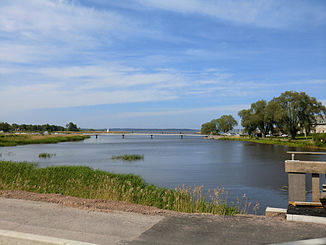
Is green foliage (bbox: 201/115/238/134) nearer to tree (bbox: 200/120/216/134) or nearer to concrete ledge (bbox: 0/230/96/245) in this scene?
tree (bbox: 200/120/216/134)

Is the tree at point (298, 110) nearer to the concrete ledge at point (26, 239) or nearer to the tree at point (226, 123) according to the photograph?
the concrete ledge at point (26, 239)

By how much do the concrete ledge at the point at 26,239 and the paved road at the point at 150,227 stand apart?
34 cm

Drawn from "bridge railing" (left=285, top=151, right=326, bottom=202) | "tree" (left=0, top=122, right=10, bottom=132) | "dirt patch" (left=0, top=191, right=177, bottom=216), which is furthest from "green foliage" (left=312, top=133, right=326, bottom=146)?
"tree" (left=0, top=122, right=10, bottom=132)

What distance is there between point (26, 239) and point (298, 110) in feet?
282

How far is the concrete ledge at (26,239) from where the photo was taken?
5.72 m

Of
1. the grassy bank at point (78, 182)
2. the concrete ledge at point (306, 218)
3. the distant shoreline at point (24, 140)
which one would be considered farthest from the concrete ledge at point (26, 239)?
the distant shoreline at point (24, 140)

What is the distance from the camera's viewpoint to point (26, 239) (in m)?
5.93

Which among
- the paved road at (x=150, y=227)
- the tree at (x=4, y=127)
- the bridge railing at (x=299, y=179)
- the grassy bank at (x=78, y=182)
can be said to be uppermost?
the tree at (x=4, y=127)

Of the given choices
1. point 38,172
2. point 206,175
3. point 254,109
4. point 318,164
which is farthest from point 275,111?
point 318,164

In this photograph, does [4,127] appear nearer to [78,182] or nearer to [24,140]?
[24,140]

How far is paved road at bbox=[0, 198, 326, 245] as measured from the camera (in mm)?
6137

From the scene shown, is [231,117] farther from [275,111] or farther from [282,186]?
[282,186]

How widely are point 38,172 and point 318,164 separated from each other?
1705 cm

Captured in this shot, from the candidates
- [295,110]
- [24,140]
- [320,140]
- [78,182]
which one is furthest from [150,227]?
[24,140]
